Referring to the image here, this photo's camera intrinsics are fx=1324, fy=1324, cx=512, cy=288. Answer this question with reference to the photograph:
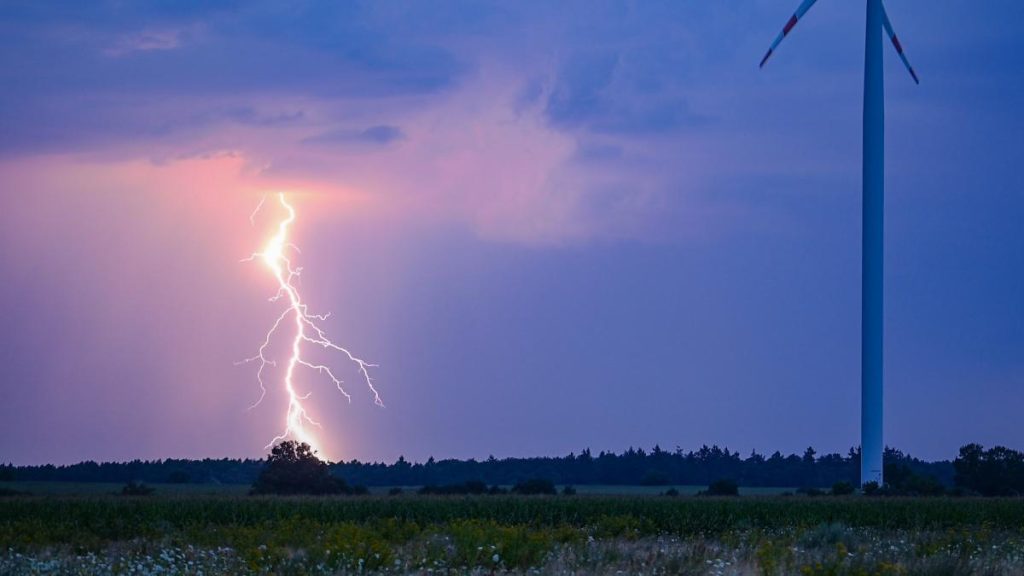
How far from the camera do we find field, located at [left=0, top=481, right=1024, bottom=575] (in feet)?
90.4

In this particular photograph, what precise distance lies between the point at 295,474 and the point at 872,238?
45919 millimetres

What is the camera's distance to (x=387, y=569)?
27.1 meters

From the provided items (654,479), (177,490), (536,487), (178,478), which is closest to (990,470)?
(536,487)

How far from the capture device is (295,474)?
92.6 m

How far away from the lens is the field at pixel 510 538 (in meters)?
27.5

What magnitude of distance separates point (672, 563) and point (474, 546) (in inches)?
187

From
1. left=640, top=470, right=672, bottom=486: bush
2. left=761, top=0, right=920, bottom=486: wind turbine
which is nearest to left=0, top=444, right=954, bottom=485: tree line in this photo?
left=640, top=470, right=672, bottom=486: bush

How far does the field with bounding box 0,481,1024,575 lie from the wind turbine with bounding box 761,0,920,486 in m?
5.11

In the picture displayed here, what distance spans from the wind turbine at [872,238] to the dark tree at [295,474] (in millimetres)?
39535

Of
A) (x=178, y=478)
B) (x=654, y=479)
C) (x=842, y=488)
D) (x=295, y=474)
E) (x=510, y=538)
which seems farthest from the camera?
(x=654, y=479)

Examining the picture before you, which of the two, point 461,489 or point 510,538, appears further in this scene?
point 461,489

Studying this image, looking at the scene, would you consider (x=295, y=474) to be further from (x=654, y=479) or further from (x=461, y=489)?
(x=654, y=479)

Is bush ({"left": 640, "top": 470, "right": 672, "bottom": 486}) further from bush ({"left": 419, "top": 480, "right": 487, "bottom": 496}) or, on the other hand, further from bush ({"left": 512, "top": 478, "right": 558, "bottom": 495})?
bush ({"left": 419, "top": 480, "right": 487, "bottom": 496})

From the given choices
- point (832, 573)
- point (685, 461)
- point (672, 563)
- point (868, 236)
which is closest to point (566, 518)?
point (868, 236)
